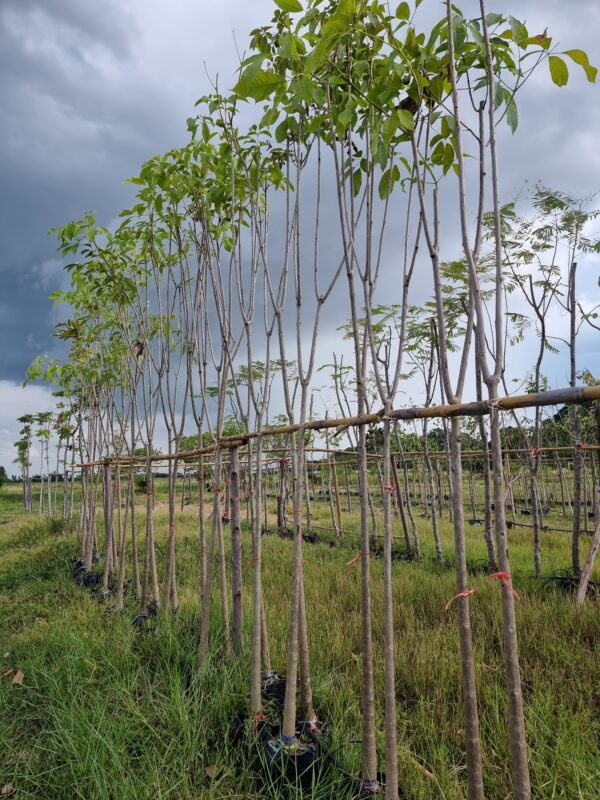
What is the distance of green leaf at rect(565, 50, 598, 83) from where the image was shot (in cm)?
135

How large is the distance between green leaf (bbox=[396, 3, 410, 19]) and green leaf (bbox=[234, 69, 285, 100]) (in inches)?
19.1

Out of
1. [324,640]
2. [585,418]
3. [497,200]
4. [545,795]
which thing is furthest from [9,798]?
[585,418]

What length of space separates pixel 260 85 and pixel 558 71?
0.89 m

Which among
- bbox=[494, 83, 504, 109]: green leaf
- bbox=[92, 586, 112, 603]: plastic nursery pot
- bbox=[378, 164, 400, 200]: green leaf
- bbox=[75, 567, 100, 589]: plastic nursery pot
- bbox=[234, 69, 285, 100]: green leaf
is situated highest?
bbox=[234, 69, 285, 100]: green leaf

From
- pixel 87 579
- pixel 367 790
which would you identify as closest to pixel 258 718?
pixel 367 790

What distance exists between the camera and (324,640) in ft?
11.8

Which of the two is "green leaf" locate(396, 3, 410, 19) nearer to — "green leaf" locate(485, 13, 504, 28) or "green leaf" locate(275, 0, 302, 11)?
"green leaf" locate(485, 13, 504, 28)

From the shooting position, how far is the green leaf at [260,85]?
155cm

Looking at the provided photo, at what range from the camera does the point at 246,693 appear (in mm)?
2732

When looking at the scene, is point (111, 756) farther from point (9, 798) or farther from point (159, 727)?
point (9, 798)

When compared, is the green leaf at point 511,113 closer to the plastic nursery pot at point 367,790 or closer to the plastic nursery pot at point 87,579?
the plastic nursery pot at point 367,790

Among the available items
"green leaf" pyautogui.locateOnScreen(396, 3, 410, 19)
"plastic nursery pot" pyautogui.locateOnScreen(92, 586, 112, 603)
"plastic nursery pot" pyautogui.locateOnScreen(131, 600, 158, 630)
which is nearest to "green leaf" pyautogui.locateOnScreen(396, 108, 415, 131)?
"green leaf" pyautogui.locateOnScreen(396, 3, 410, 19)

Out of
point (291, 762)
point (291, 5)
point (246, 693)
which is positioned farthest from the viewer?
point (246, 693)

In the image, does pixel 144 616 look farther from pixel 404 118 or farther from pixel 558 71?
pixel 558 71
